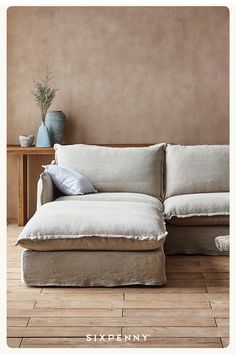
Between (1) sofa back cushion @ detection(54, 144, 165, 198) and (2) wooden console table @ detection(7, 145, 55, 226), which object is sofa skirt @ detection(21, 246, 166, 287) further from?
(2) wooden console table @ detection(7, 145, 55, 226)

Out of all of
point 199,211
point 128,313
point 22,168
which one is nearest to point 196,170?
point 199,211

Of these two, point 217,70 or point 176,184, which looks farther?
point 217,70

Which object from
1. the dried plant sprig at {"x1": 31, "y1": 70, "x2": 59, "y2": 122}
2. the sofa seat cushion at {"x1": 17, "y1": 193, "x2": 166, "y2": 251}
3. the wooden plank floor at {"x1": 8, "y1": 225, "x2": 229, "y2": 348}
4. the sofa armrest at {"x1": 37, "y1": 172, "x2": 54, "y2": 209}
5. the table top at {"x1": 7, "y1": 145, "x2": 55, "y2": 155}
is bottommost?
the wooden plank floor at {"x1": 8, "y1": 225, "x2": 229, "y2": 348}

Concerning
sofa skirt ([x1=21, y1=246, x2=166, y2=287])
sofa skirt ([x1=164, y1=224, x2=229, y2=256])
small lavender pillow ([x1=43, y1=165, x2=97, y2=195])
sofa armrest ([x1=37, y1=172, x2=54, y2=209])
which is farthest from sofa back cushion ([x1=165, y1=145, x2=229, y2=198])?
sofa skirt ([x1=21, y1=246, x2=166, y2=287])

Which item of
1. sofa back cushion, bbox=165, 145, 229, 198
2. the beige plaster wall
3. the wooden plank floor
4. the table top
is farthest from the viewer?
the beige plaster wall

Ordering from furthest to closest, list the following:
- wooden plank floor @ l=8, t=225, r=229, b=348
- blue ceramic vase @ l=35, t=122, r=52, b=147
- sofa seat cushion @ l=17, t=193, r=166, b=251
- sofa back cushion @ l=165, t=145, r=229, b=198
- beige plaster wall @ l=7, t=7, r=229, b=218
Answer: beige plaster wall @ l=7, t=7, r=229, b=218
blue ceramic vase @ l=35, t=122, r=52, b=147
sofa back cushion @ l=165, t=145, r=229, b=198
sofa seat cushion @ l=17, t=193, r=166, b=251
wooden plank floor @ l=8, t=225, r=229, b=348

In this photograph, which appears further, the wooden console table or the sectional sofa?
the wooden console table

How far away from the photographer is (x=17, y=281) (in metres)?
3.68

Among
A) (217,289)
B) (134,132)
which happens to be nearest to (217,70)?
(134,132)

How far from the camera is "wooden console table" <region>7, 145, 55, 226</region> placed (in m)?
5.30

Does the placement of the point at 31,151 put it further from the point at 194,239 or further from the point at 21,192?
the point at 194,239

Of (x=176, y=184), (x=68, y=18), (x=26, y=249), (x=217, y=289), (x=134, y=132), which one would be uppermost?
(x=68, y=18)
